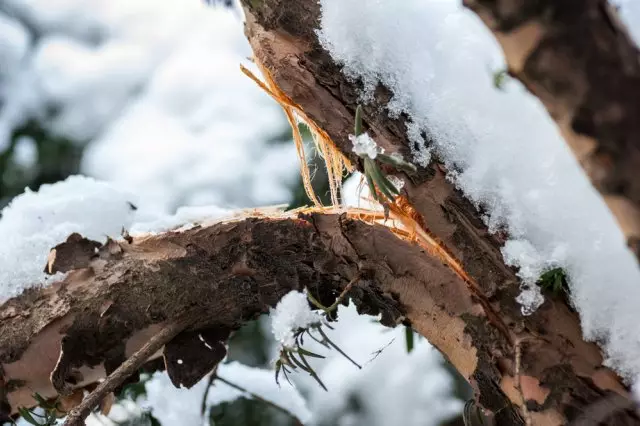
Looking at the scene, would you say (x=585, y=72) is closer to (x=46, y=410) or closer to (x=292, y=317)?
(x=292, y=317)

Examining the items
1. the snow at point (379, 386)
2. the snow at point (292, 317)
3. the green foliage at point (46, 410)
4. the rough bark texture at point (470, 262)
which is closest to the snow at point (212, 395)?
the snow at point (379, 386)

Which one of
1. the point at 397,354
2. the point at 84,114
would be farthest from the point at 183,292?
the point at 84,114

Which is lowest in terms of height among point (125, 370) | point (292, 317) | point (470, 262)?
point (125, 370)

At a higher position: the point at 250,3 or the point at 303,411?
the point at 250,3

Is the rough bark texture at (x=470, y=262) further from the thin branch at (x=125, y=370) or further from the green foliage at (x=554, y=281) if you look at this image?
the thin branch at (x=125, y=370)

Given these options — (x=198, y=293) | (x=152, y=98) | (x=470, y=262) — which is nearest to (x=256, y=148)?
(x=152, y=98)

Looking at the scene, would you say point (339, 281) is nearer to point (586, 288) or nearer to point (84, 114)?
point (586, 288)
